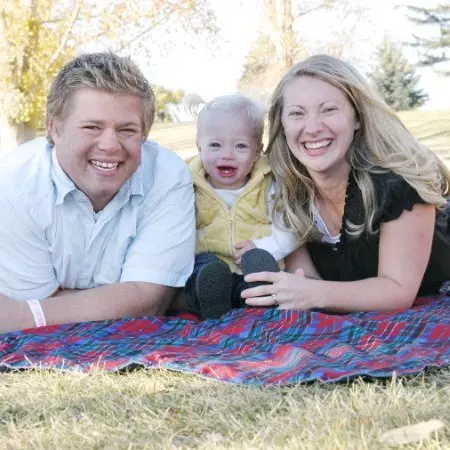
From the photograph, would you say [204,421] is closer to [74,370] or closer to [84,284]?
[74,370]

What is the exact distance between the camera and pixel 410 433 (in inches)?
81.0

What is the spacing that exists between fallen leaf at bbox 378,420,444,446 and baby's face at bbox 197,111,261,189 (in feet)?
7.83

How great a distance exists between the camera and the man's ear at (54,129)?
3702 millimetres

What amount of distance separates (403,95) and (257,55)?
19.4 m

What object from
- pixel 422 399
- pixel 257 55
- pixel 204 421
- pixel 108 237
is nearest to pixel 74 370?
pixel 204 421

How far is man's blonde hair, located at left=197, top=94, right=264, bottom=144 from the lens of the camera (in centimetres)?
435

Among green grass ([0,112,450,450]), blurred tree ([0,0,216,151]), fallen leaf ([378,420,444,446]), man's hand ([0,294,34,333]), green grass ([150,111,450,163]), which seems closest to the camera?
fallen leaf ([378,420,444,446])

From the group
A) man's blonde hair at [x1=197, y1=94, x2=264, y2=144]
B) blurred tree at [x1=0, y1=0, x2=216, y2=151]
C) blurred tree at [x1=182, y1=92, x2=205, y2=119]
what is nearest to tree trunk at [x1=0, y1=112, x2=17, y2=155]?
blurred tree at [x1=0, y1=0, x2=216, y2=151]

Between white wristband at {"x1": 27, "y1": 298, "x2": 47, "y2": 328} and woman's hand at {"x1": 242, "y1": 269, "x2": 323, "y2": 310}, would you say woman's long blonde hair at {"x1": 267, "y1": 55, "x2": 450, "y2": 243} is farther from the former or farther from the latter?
white wristband at {"x1": 27, "y1": 298, "x2": 47, "y2": 328}

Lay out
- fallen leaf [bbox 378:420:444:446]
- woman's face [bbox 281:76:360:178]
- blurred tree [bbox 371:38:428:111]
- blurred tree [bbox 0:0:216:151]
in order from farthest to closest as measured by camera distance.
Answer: blurred tree [bbox 371:38:428:111] < blurred tree [bbox 0:0:216:151] < woman's face [bbox 281:76:360:178] < fallen leaf [bbox 378:420:444:446]

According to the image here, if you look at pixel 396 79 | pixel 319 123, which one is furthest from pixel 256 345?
pixel 396 79

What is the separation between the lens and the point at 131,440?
2.21 metres

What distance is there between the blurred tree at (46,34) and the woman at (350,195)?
30.3ft

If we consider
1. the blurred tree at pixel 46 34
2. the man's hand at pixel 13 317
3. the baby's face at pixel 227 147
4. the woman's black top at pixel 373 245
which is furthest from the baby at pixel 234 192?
the blurred tree at pixel 46 34
